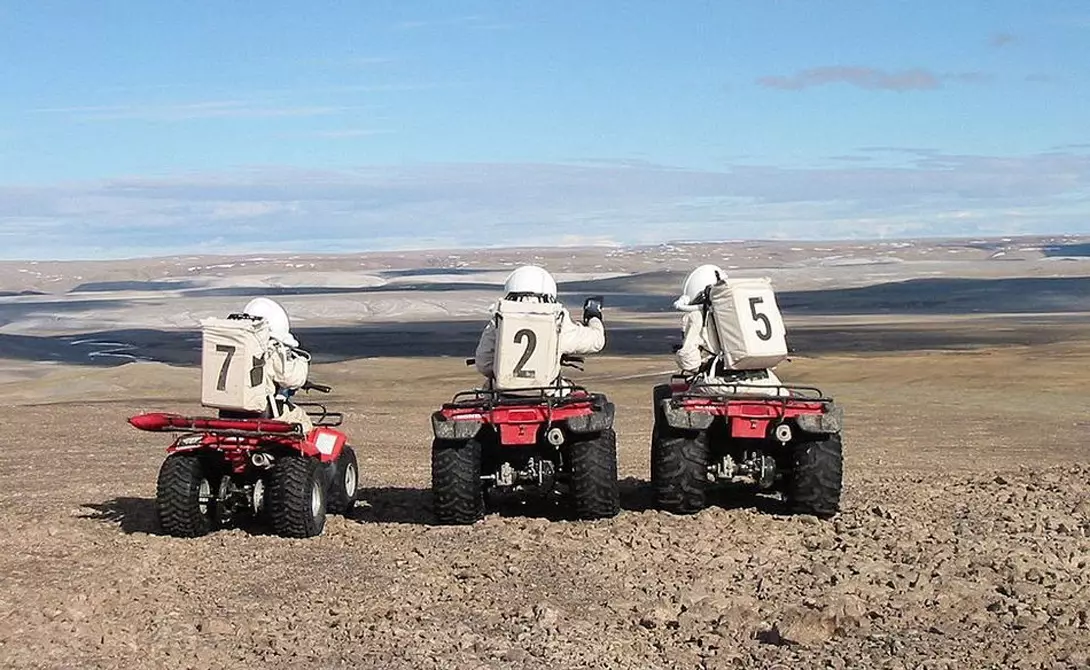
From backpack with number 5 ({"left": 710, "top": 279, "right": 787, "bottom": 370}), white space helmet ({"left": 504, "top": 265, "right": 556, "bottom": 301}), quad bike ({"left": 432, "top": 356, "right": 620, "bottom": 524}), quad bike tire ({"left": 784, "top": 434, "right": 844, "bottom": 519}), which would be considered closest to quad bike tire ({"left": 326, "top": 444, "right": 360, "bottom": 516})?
quad bike ({"left": 432, "top": 356, "right": 620, "bottom": 524})

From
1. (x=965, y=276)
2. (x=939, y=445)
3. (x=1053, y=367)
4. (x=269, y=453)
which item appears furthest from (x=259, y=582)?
(x=965, y=276)

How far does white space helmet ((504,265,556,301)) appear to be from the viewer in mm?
12578

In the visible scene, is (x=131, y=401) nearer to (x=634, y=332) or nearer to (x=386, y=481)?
(x=386, y=481)

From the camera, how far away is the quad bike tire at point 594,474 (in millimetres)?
12227

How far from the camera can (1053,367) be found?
3778 centimetres

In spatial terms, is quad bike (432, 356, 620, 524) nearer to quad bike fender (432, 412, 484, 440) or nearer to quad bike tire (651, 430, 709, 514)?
quad bike fender (432, 412, 484, 440)

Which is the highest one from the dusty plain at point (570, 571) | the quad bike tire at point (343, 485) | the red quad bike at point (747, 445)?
the red quad bike at point (747, 445)

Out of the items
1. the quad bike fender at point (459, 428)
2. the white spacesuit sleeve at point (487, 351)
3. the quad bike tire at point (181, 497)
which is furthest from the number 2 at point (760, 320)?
the quad bike tire at point (181, 497)

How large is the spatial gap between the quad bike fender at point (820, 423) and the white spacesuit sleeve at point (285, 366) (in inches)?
151

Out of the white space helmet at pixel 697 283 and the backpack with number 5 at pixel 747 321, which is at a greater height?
the white space helmet at pixel 697 283

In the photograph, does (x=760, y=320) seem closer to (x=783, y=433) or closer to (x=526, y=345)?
(x=783, y=433)

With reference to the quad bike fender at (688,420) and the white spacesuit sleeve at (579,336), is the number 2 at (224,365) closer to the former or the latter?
the white spacesuit sleeve at (579,336)

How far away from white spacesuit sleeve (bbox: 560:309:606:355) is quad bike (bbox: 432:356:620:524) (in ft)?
0.52

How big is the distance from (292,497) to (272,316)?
4.78ft
